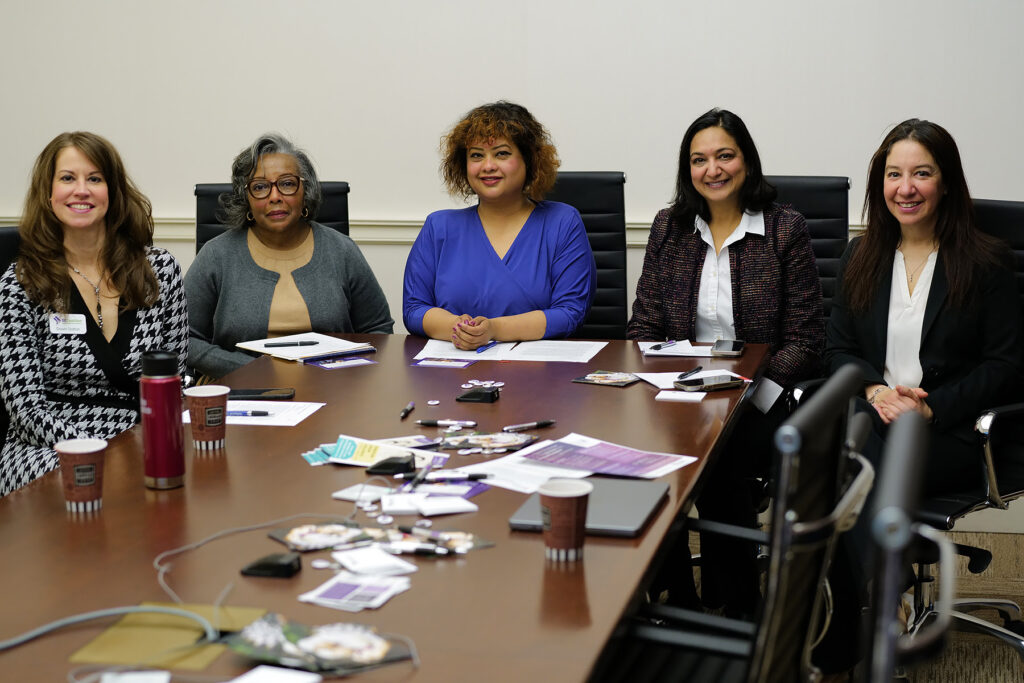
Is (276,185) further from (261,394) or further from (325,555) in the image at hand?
(325,555)

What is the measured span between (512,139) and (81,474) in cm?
195

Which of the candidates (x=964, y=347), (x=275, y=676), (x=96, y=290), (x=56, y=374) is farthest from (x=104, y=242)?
(x=964, y=347)

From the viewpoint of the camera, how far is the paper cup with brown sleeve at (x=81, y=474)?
1538mm

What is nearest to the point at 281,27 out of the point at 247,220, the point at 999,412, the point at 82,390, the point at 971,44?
the point at 247,220

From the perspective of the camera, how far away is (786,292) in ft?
10.2

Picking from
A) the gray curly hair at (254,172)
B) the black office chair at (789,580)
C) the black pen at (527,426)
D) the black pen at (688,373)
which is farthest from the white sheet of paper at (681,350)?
the black office chair at (789,580)

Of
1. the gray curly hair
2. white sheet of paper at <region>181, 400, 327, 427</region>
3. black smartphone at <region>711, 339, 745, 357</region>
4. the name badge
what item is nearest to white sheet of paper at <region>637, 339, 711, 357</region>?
black smartphone at <region>711, 339, 745, 357</region>

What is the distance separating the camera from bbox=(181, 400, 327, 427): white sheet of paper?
2.09 m

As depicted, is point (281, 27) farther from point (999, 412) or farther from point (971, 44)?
point (999, 412)

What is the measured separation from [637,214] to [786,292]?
4.36 ft

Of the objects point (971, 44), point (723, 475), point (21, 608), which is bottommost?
point (723, 475)

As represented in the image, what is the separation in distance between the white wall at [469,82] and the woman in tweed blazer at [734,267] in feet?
3.64

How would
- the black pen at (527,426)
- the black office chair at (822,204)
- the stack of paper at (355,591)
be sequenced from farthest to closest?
the black office chair at (822,204)
the black pen at (527,426)
the stack of paper at (355,591)

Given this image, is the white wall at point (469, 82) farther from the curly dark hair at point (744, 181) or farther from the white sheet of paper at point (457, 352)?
the white sheet of paper at point (457, 352)
